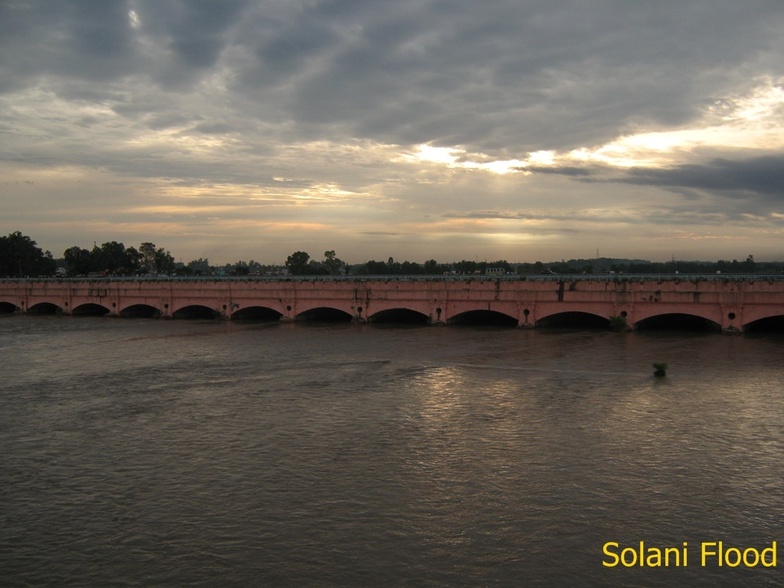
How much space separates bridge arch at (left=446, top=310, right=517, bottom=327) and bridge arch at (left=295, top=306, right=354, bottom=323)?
10.9 m

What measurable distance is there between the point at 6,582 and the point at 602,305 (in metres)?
44.1

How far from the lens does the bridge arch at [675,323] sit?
50000 millimetres

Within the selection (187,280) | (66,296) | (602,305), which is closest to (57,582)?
(602,305)

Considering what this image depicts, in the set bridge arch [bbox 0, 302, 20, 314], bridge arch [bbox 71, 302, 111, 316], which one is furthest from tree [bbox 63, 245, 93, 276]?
bridge arch [bbox 71, 302, 111, 316]

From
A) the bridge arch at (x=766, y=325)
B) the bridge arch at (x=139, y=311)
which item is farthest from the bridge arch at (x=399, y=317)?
the bridge arch at (x=766, y=325)

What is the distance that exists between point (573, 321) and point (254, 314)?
32.0 m

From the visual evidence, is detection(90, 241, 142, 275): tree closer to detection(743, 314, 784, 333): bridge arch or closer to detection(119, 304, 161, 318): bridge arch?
detection(119, 304, 161, 318): bridge arch

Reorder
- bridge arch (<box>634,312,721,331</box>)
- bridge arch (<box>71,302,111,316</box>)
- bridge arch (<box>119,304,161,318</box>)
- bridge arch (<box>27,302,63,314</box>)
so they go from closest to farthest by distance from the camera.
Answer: bridge arch (<box>634,312,721,331</box>) < bridge arch (<box>119,304,161,318</box>) < bridge arch (<box>71,302,111,316</box>) < bridge arch (<box>27,302,63,314</box>)

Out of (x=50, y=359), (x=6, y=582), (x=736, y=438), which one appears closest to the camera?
Result: (x=6, y=582)

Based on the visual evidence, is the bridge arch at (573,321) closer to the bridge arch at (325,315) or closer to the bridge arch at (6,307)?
the bridge arch at (325,315)

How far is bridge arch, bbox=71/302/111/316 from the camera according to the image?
7531 centimetres

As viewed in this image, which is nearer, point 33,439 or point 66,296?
point 33,439

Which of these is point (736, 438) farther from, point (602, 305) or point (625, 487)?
point (602, 305)

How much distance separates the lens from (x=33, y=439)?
72.9 feet
